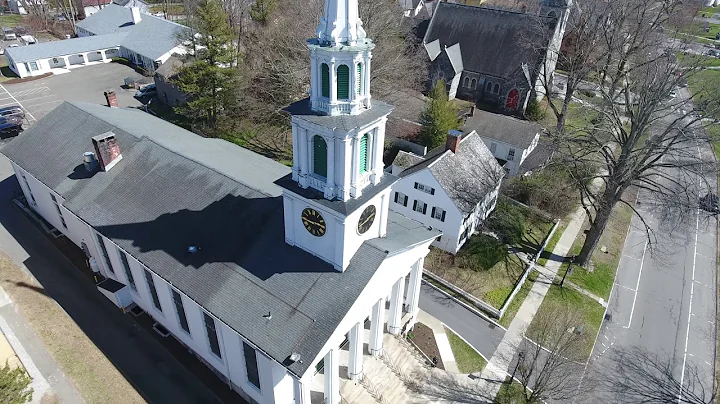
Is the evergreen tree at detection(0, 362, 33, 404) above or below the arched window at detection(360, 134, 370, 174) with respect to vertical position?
below

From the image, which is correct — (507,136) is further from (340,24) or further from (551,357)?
(340,24)

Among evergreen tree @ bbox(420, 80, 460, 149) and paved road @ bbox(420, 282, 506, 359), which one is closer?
paved road @ bbox(420, 282, 506, 359)

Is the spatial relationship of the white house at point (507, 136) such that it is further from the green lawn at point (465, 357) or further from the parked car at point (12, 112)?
the parked car at point (12, 112)

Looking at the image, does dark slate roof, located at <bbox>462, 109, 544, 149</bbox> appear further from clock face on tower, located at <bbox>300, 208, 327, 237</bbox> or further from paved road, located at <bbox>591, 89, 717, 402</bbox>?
clock face on tower, located at <bbox>300, 208, 327, 237</bbox>

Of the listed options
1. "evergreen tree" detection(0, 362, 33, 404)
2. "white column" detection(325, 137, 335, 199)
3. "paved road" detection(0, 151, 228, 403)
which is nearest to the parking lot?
"paved road" detection(0, 151, 228, 403)

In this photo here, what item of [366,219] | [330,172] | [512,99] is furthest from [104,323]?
[512,99]

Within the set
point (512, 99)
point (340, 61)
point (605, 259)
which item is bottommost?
point (605, 259)
